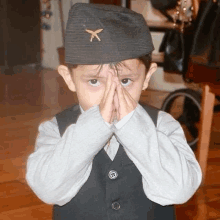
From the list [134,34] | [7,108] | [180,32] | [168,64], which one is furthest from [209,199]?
[7,108]

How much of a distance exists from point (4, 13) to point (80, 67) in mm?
3495

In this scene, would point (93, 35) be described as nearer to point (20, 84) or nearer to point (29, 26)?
point (20, 84)

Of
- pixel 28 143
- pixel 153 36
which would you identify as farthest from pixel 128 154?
pixel 153 36

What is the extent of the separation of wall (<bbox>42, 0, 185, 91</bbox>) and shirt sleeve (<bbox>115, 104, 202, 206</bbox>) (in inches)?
95.5

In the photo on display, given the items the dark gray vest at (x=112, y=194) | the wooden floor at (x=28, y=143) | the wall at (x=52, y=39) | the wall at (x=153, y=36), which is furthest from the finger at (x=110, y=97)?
the wall at (x=52, y=39)

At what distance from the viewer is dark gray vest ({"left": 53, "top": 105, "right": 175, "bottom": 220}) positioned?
83cm

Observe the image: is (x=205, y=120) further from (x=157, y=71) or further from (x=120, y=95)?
(x=157, y=71)

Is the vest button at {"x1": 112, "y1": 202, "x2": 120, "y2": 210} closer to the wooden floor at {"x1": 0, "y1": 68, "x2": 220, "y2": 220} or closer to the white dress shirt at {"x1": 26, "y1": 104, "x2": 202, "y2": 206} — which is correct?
the white dress shirt at {"x1": 26, "y1": 104, "x2": 202, "y2": 206}

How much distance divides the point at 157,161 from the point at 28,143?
1.50 meters

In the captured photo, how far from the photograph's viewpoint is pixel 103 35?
0.77 meters

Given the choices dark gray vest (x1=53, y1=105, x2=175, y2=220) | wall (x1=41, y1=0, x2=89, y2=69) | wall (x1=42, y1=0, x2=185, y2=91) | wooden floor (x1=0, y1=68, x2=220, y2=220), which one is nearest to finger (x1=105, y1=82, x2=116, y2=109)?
dark gray vest (x1=53, y1=105, x2=175, y2=220)

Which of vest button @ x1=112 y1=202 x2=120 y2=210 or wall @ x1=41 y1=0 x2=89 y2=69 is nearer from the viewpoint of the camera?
vest button @ x1=112 y1=202 x2=120 y2=210

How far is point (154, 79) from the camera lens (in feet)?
11.0

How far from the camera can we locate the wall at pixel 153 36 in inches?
127
